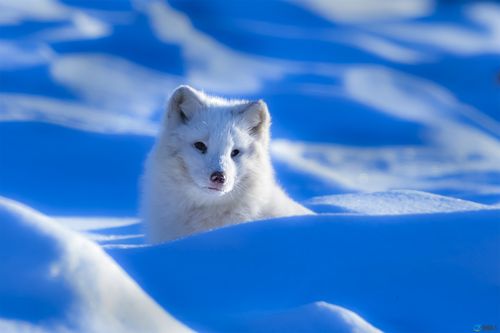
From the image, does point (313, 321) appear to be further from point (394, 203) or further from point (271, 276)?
point (394, 203)

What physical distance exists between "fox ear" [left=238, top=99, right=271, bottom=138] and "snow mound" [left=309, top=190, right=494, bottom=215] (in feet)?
3.34

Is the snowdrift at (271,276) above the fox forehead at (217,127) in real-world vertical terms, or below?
below

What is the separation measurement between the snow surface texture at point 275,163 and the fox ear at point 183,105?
673 millimetres

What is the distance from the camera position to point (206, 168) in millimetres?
3439

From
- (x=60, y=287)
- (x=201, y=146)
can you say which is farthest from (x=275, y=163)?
(x=60, y=287)

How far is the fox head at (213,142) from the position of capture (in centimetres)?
346

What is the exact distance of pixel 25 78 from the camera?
970cm

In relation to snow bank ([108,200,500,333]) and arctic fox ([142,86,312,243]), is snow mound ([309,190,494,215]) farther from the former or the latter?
snow bank ([108,200,500,333])

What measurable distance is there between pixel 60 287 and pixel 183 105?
1946 millimetres

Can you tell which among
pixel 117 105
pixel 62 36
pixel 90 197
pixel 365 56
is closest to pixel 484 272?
pixel 90 197

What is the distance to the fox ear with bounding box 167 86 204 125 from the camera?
374cm

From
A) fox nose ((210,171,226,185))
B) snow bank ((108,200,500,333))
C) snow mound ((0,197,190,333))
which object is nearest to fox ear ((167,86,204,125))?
fox nose ((210,171,226,185))

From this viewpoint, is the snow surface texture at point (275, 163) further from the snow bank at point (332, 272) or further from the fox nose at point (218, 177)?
the fox nose at point (218, 177)

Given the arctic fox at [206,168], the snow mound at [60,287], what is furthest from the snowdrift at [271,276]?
the arctic fox at [206,168]
